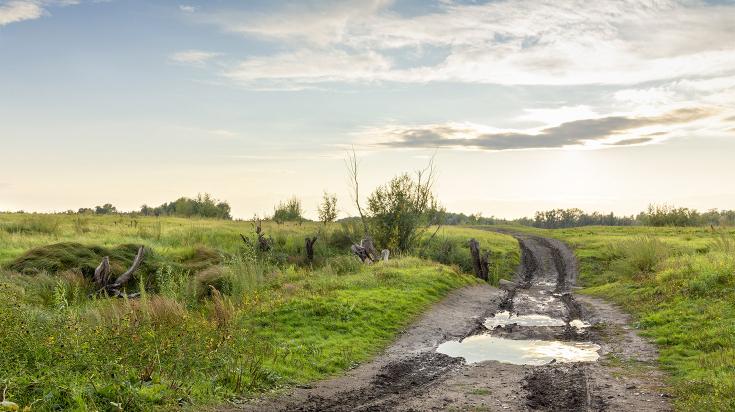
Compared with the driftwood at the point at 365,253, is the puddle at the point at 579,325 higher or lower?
lower

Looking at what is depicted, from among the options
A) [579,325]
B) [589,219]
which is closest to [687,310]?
[579,325]

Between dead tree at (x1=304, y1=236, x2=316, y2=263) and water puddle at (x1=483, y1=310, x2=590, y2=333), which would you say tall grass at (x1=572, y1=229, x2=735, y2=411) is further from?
dead tree at (x1=304, y1=236, x2=316, y2=263)

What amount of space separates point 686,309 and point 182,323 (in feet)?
51.9

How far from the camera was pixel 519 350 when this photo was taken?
47.6ft

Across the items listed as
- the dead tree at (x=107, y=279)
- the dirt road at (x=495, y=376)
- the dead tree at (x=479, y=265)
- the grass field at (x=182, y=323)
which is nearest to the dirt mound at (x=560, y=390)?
the dirt road at (x=495, y=376)

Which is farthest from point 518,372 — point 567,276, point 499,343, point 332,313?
point 567,276

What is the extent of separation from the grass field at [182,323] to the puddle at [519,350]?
2110 mm

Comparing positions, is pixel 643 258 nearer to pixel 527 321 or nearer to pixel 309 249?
pixel 527 321

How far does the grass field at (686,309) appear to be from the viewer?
35.0 ft

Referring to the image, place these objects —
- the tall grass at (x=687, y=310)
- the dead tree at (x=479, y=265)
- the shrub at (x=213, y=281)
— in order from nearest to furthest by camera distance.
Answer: the tall grass at (x=687, y=310)
the shrub at (x=213, y=281)
the dead tree at (x=479, y=265)

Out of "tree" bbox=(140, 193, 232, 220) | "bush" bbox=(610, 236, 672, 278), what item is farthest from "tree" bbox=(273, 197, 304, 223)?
"bush" bbox=(610, 236, 672, 278)

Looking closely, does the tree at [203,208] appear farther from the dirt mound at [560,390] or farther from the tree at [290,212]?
the dirt mound at [560,390]

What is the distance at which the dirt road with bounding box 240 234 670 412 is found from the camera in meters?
9.88

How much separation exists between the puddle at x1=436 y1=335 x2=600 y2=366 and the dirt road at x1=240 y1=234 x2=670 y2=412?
172 millimetres
